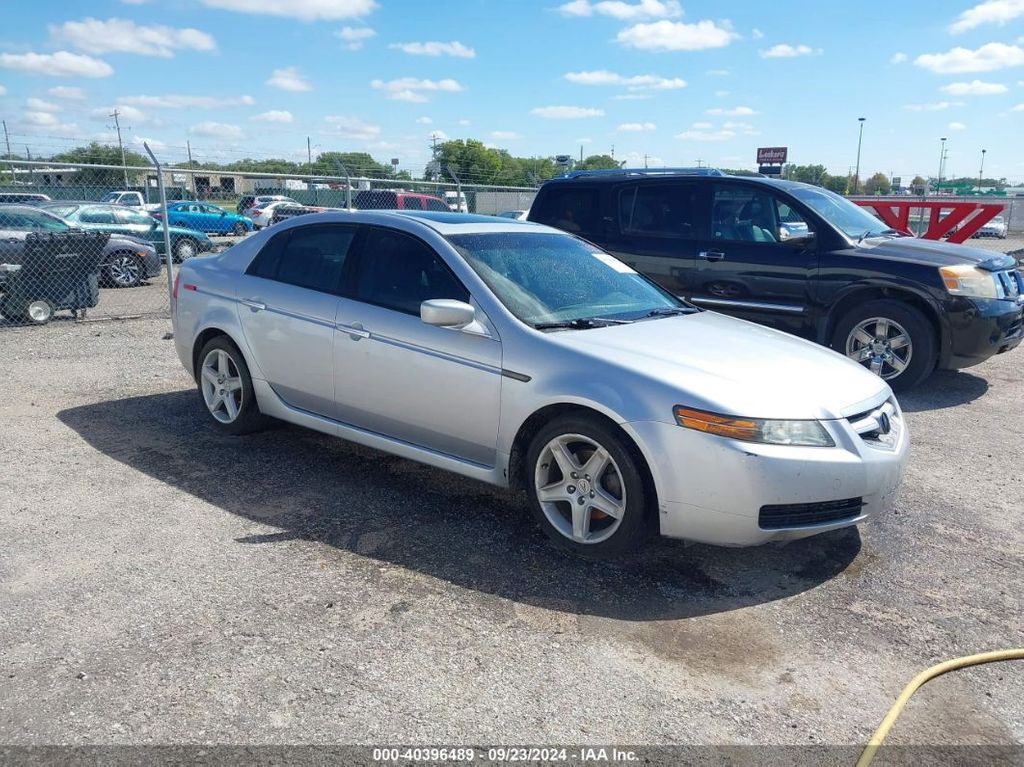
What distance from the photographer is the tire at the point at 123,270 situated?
14.3 metres

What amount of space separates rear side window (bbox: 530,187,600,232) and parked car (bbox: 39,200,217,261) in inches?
369

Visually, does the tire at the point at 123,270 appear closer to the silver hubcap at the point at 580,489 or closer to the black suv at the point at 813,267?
the black suv at the point at 813,267

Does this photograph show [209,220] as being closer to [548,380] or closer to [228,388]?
[228,388]

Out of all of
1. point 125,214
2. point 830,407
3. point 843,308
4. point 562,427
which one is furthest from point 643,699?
point 125,214

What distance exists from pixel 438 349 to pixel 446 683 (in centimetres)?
188

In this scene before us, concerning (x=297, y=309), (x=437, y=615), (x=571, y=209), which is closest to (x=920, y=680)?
(x=437, y=615)

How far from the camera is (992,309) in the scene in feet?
22.9

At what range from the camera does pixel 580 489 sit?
387cm

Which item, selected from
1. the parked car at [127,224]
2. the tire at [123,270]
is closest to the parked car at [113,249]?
the tire at [123,270]

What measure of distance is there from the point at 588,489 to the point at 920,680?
60.1 inches

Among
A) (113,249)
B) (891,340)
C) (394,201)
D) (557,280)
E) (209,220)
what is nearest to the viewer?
(557,280)

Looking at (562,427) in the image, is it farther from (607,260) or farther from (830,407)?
Answer: (607,260)

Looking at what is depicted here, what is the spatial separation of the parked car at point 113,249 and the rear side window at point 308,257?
8755 mm

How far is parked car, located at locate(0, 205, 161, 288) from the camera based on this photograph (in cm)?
1268
